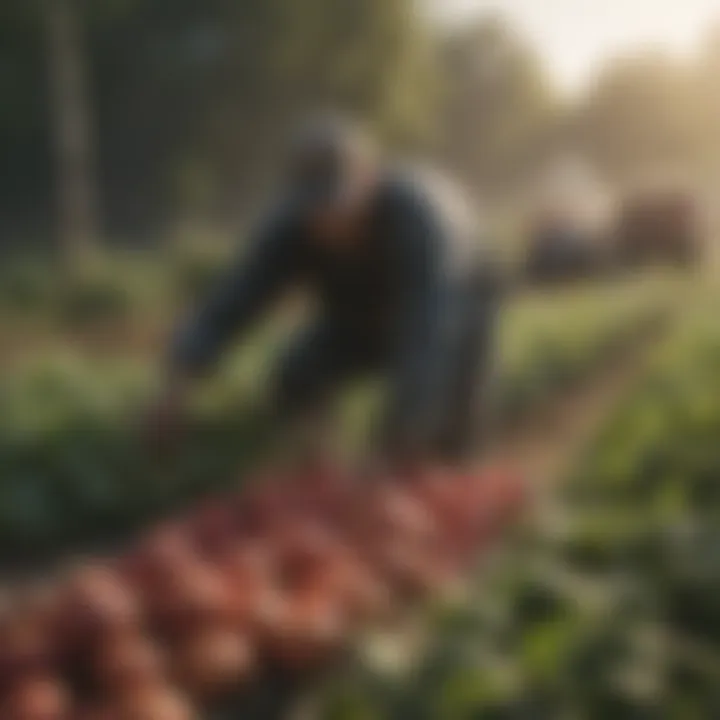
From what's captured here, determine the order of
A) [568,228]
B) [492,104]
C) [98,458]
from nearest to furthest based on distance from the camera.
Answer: [98,458]
[492,104]
[568,228]

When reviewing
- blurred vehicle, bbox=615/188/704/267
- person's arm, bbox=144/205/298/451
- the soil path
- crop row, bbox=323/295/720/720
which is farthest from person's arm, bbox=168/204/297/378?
blurred vehicle, bbox=615/188/704/267

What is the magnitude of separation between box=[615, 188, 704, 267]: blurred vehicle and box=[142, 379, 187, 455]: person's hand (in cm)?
179

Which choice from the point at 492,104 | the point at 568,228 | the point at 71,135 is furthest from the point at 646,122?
the point at 71,135

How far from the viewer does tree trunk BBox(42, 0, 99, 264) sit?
4.60 meters

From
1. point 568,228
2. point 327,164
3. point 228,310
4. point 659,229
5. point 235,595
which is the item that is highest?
point 327,164

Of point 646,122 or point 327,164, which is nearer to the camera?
point 327,164

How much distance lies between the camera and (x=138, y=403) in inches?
101

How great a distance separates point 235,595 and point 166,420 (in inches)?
44.0

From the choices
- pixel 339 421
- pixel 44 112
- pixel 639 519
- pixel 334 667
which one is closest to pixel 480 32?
pixel 339 421

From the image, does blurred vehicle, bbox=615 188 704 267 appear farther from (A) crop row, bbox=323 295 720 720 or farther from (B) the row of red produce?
(A) crop row, bbox=323 295 720 720

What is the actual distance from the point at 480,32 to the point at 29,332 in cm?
209

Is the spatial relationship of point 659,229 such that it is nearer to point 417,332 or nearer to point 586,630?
point 417,332

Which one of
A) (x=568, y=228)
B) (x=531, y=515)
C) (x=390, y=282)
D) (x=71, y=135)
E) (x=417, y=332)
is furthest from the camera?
(x=71, y=135)

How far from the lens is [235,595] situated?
1.20m
